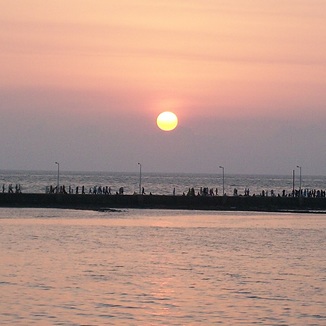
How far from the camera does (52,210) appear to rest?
108 m

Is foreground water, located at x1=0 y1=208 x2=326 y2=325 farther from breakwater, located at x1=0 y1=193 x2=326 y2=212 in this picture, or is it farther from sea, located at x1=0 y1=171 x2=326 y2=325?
breakwater, located at x1=0 y1=193 x2=326 y2=212

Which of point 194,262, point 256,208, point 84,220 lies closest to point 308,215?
point 256,208

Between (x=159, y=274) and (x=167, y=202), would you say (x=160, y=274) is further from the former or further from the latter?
(x=167, y=202)

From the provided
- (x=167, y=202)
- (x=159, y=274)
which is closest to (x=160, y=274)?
(x=159, y=274)

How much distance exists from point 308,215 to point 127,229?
32042 millimetres

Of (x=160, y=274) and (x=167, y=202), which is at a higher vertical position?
(x=167, y=202)

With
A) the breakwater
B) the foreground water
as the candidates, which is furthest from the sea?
the breakwater

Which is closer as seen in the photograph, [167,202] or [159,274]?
[159,274]

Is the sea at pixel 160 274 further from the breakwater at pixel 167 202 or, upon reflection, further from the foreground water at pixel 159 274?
the breakwater at pixel 167 202

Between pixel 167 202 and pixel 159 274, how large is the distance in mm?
67289

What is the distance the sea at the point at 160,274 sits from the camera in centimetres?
3625

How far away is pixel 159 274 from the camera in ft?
157

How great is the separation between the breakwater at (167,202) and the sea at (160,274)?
26.4 meters

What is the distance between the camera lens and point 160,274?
1890 inches
